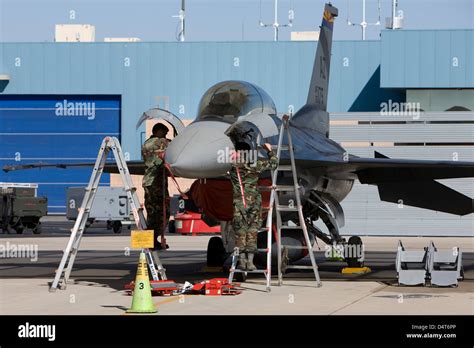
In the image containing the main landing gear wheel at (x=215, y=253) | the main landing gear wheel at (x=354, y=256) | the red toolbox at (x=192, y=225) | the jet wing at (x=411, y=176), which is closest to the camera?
the jet wing at (x=411, y=176)

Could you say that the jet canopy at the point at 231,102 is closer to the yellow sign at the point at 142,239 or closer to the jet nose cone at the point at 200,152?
the jet nose cone at the point at 200,152

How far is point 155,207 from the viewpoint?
16.2 m

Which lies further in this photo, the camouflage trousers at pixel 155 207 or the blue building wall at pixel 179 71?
the blue building wall at pixel 179 71

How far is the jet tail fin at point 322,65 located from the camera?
910 inches

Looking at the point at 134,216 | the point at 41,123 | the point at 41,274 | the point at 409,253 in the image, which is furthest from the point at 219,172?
the point at 41,123

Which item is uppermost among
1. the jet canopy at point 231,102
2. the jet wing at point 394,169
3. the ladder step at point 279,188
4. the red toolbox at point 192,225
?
the jet canopy at point 231,102

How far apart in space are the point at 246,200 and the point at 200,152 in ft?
4.39

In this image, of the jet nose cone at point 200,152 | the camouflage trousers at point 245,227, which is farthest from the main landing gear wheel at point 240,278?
the jet nose cone at point 200,152

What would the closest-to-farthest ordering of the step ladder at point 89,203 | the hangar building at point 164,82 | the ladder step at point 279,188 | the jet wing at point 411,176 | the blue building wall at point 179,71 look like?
1. the step ladder at point 89,203
2. the ladder step at point 279,188
3. the jet wing at point 411,176
4. the hangar building at point 164,82
5. the blue building wall at point 179,71

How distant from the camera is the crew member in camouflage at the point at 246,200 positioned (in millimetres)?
15828

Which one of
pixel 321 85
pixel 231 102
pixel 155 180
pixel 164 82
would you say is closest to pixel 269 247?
pixel 155 180

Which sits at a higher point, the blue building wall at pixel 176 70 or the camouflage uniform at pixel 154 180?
the blue building wall at pixel 176 70

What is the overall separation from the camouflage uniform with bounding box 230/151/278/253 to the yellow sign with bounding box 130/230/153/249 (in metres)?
2.08

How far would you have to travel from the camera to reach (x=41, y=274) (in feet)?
62.4
